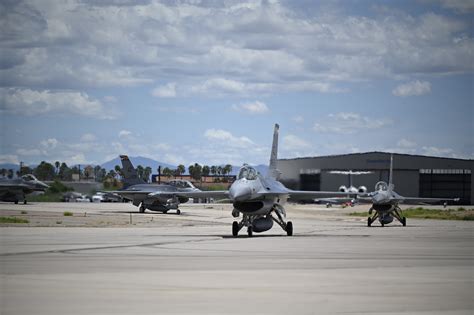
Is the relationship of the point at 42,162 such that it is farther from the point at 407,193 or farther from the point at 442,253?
the point at 407,193

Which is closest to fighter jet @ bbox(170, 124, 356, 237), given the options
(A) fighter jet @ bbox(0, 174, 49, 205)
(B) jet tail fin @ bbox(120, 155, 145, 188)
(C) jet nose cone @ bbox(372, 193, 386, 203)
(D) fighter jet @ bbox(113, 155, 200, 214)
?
(C) jet nose cone @ bbox(372, 193, 386, 203)

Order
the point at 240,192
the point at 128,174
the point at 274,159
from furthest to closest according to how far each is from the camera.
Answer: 1. the point at 128,174
2. the point at 274,159
3. the point at 240,192

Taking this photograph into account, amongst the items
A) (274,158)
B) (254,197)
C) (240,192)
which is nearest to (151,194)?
(274,158)

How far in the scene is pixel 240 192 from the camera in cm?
3181

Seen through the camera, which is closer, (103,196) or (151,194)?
(151,194)

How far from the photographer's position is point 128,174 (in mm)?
67250

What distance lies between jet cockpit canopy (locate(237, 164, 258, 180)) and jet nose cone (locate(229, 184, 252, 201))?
83 centimetres

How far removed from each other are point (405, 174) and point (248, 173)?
92866 millimetres

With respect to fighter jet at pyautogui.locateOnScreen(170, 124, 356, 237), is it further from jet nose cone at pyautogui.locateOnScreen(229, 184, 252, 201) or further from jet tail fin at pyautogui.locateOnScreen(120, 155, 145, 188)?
jet tail fin at pyautogui.locateOnScreen(120, 155, 145, 188)

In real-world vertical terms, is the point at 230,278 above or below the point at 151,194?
below

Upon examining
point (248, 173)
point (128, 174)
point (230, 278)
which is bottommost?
point (230, 278)

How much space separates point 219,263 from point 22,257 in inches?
193

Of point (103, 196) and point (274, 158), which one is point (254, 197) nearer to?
point (274, 158)

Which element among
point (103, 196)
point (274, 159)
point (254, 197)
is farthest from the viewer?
point (103, 196)
